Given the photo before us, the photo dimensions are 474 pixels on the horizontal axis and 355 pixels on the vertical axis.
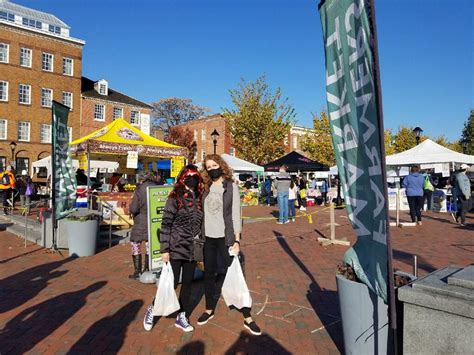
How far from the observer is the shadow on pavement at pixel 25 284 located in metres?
4.98

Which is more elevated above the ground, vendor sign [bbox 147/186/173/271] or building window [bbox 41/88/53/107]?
building window [bbox 41/88/53/107]

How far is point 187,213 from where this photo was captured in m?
4.00

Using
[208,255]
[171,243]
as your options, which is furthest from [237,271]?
[171,243]

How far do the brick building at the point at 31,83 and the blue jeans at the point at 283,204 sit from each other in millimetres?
27524

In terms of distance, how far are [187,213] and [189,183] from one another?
33 cm

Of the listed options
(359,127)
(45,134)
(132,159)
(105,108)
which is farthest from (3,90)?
(359,127)

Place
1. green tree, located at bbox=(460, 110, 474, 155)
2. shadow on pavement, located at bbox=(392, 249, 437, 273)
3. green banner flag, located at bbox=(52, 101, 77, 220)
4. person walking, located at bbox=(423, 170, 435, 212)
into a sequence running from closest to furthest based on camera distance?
shadow on pavement, located at bbox=(392, 249, 437, 273), green banner flag, located at bbox=(52, 101, 77, 220), person walking, located at bbox=(423, 170, 435, 212), green tree, located at bbox=(460, 110, 474, 155)

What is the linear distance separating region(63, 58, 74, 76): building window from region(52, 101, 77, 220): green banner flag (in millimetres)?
31855

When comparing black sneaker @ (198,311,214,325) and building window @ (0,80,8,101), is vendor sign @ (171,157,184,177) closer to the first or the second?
black sneaker @ (198,311,214,325)

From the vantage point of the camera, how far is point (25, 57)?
34031 millimetres

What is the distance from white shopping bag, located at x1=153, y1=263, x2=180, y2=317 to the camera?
3850 millimetres

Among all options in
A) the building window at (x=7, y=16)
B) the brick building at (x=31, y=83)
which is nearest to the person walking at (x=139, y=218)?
the brick building at (x=31, y=83)

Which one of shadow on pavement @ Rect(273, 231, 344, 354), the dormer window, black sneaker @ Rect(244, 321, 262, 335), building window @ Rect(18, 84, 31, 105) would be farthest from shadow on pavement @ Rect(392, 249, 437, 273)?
the dormer window

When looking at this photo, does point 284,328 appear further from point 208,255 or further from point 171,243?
point 171,243
